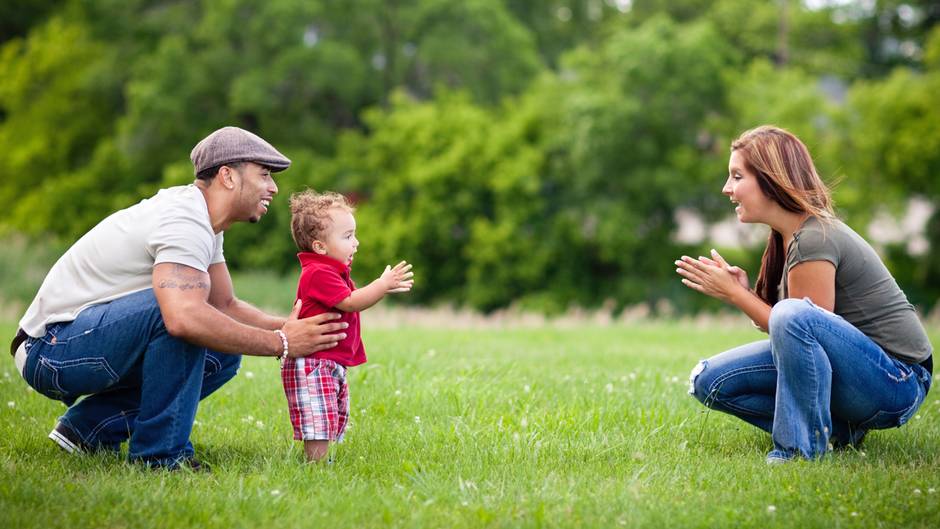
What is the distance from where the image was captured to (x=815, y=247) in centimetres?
445

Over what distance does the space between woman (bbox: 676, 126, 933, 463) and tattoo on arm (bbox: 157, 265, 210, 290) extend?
2334 mm

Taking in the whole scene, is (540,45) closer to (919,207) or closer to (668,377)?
(919,207)

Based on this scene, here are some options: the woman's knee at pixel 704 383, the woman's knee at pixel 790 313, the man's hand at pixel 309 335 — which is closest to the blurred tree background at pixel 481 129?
the woman's knee at pixel 704 383

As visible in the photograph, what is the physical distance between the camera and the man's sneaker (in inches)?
185

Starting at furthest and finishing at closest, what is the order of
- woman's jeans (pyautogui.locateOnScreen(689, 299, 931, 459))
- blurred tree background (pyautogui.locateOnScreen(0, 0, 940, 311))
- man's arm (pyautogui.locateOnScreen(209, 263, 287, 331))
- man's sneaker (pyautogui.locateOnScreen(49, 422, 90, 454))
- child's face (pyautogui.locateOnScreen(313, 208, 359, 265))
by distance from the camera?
blurred tree background (pyautogui.locateOnScreen(0, 0, 940, 311)) → man's arm (pyautogui.locateOnScreen(209, 263, 287, 331)) → man's sneaker (pyautogui.locateOnScreen(49, 422, 90, 454)) → child's face (pyautogui.locateOnScreen(313, 208, 359, 265)) → woman's jeans (pyautogui.locateOnScreen(689, 299, 931, 459))

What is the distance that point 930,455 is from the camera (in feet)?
15.6

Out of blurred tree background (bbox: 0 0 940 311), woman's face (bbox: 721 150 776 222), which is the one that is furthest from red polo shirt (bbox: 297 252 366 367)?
blurred tree background (bbox: 0 0 940 311)

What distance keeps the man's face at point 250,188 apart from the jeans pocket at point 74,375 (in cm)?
99

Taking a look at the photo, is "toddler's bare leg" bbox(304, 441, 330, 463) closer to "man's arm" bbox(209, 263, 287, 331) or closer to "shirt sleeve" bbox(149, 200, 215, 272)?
"man's arm" bbox(209, 263, 287, 331)

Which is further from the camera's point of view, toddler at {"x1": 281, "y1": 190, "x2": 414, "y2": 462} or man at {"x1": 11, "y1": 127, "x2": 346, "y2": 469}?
toddler at {"x1": 281, "y1": 190, "x2": 414, "y2": 462}

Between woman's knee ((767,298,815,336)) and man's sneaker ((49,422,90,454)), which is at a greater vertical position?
woman's knee ((767,298,815,336))

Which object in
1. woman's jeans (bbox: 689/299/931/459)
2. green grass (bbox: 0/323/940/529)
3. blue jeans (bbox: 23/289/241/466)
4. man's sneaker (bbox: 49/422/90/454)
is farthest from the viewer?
man's sneaker (bbox: 49/422/90/454)

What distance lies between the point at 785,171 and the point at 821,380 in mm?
1062

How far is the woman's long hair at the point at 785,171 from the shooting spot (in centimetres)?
456
